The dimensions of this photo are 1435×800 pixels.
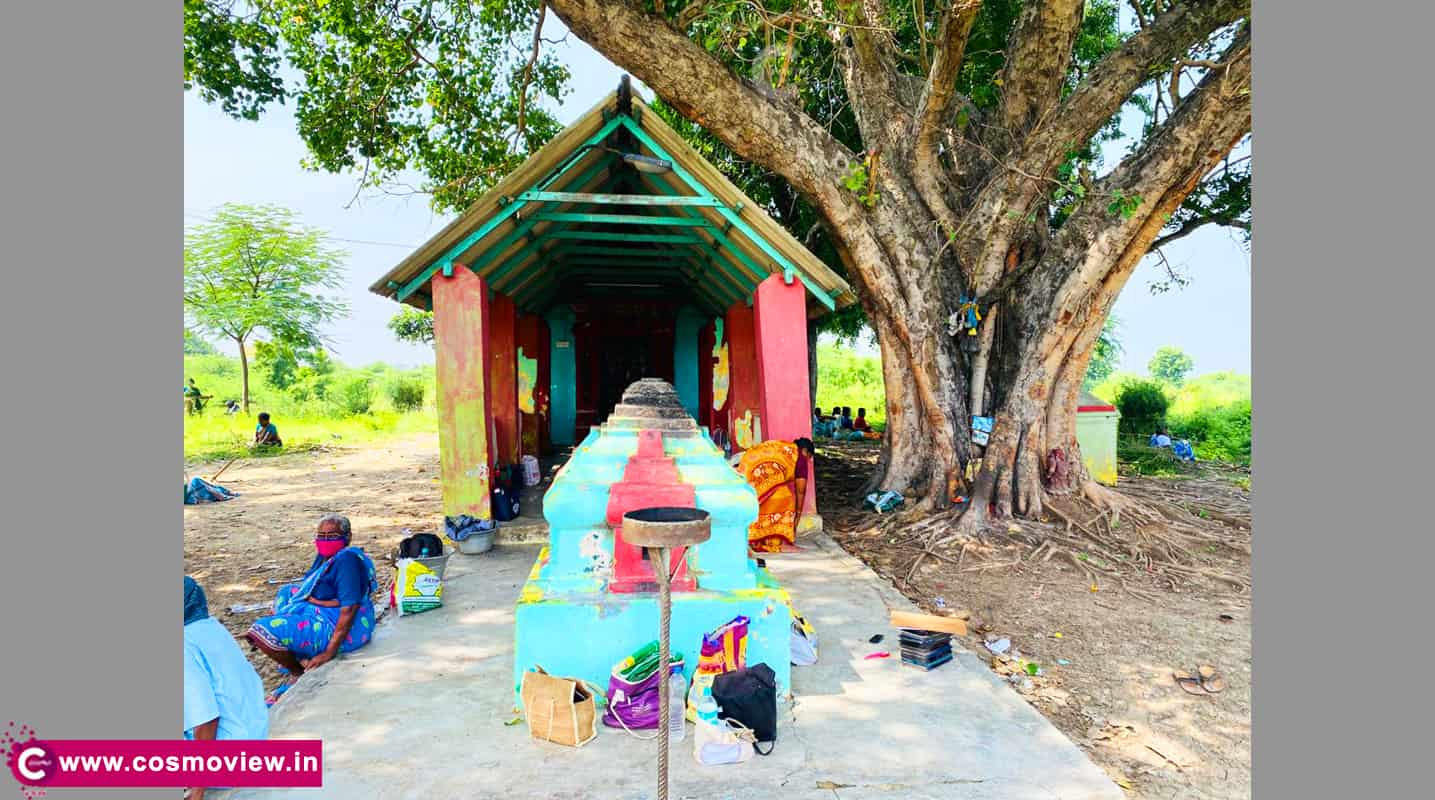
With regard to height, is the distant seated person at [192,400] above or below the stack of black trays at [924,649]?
above

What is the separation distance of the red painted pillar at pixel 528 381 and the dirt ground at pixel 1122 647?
6031mm

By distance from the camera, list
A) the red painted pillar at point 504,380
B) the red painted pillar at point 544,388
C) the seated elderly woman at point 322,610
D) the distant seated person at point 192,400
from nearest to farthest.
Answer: the seated elderly woman at point 322,610 < the red painted pillar at point 504,380 < the red painted pillar at point 544,388 < the distant seated person at point 192,400

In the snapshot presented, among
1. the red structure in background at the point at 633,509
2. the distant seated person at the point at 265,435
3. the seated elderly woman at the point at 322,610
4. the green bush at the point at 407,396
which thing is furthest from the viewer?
the green bush at the point at 407,396

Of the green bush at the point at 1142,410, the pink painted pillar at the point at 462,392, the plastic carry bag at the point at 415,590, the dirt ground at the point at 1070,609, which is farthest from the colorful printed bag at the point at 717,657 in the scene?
the green bush at the point at 1142,410

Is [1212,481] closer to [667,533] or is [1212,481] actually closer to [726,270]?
[726,270]

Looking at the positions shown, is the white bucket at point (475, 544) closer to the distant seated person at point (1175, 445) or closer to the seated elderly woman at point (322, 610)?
the seated elderly woman at point (322, 610)

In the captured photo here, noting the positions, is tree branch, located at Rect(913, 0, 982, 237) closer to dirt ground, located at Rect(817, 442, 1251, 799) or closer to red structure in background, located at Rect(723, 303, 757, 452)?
red structure in background, located at Rect(723, 303, 757, 452)

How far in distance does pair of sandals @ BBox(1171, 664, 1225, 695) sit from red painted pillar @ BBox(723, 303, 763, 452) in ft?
21.7

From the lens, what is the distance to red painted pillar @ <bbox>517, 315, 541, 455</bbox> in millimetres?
A: 12789

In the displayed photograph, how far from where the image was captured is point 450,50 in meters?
11.4

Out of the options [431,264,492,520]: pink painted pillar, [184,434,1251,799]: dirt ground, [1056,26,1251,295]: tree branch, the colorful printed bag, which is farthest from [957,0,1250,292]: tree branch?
the colorful printed bag

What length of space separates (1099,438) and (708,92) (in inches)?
334

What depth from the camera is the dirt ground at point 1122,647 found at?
13.5 ft

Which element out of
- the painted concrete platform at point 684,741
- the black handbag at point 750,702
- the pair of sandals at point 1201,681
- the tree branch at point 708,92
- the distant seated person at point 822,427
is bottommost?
the pair of sandals at point 1201,681
